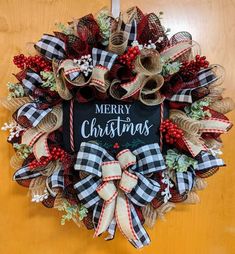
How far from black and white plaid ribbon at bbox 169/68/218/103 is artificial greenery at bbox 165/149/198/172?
147 millimetres

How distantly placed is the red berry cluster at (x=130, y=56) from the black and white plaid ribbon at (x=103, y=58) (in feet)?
0.07

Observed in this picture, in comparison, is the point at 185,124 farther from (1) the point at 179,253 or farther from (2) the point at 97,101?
(1) the point at 179,253

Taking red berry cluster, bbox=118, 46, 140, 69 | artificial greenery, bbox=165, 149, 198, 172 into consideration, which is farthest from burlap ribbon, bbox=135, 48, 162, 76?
artificial greenery, bbox=165, 149, 198, 172

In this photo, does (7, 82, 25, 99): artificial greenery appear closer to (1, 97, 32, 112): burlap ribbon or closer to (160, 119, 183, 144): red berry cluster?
(1, 97, 32, 112): burlap ribbon

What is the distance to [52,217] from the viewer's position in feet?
3.64

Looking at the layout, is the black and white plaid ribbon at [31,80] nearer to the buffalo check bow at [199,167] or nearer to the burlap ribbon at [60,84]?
the burlap ribbon at [60,84]

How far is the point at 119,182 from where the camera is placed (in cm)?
90

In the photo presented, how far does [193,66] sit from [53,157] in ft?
1.45

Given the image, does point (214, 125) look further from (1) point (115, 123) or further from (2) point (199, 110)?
(1) point (115, 123)

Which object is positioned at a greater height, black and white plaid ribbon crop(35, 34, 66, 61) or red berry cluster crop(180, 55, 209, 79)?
black and white plaid ribbon crop(35, 34, 66, 61)

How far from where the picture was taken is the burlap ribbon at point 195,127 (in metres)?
0.89

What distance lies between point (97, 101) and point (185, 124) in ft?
0.78

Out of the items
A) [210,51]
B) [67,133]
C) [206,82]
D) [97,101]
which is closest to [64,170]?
[67,133]

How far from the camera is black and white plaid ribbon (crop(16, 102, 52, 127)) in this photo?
0.89 m
